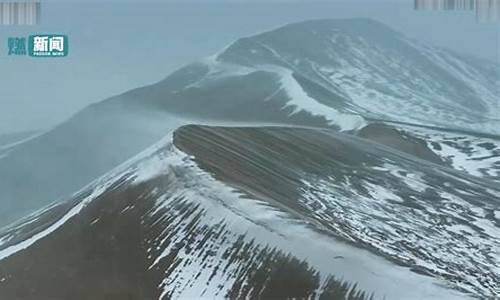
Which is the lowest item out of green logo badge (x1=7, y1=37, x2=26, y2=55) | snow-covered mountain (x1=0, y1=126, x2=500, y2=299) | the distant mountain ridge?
Result: snow-covered mountain (x1=0, y1=126, x2=500, y2=299)

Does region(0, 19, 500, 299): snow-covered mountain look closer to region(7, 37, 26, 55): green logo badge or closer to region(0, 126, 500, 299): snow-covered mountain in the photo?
region(0, 126, 500, 299): snow-covered mountain

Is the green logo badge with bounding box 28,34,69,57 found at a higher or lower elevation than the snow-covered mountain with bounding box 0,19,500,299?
higher

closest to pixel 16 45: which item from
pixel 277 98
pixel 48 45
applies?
pixel 48 45

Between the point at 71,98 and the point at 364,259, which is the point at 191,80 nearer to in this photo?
the point at 71,98

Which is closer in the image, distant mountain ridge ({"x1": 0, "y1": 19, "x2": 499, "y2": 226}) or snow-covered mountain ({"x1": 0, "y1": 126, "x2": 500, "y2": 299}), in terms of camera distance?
snow-covered mountain ({"x1": 0, "y1": 126, "x2": 500, "y2": 299})

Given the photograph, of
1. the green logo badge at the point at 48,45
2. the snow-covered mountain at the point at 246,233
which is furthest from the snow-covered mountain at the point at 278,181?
the green logo badge at the point at 48,45

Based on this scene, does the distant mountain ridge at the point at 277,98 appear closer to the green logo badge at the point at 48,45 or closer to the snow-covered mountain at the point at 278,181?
the snow-covered mountain at the point at 278,181

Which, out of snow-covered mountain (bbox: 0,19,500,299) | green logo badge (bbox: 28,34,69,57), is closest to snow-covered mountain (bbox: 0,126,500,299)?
snow-covered mountain (bbox: 0,19,500,299)
